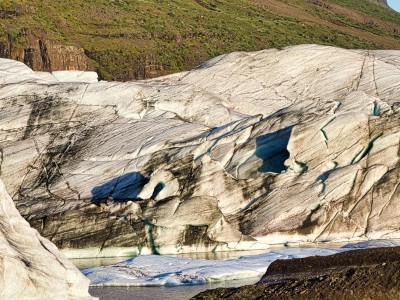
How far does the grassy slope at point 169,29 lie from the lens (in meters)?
119

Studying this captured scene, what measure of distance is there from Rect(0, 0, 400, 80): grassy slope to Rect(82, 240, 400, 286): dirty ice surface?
7475 centimetres

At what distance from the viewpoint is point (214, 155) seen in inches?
2030

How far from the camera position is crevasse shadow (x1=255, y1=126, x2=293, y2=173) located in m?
51.3

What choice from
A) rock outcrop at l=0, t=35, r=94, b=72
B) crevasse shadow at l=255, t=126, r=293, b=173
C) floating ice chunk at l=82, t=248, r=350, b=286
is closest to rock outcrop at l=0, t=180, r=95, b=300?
floating ice chunk at l=82, t=248, r=350, b=286

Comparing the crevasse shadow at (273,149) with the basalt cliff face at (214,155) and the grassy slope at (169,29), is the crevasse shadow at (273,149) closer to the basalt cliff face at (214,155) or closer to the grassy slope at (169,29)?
the basalt cliff face at (214,155)

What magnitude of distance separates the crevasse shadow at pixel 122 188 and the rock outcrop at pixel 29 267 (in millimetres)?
27067

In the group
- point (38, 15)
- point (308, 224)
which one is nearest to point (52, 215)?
point (308, 224)

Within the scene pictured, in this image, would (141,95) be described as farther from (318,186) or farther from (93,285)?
(93,285)

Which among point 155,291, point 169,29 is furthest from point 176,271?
point 169,29

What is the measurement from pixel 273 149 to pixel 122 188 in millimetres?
7353

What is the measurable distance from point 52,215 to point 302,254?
Result: 42.8ft

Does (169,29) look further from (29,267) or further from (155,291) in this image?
(29,267)

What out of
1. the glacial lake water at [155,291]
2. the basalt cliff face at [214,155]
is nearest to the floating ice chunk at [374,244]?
the basalt cliff face at [214,155]

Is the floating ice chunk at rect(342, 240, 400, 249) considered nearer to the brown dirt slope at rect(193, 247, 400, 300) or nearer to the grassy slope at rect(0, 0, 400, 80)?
the brown dirt slope at rect(193, 247, 400, 300)
